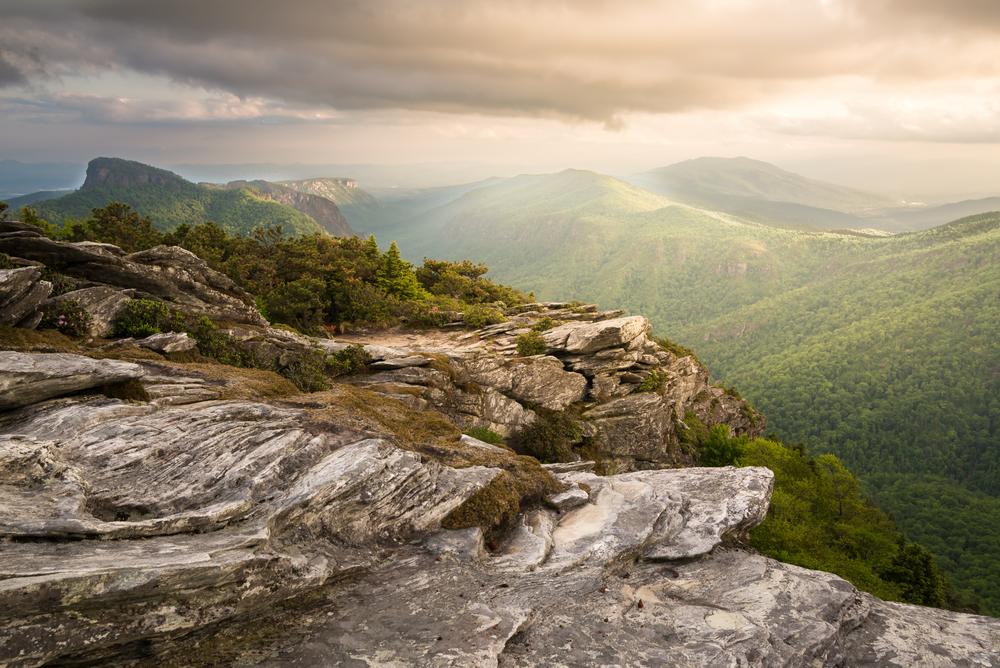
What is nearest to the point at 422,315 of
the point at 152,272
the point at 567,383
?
the point at 567,383

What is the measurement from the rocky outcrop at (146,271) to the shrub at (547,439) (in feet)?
62.9

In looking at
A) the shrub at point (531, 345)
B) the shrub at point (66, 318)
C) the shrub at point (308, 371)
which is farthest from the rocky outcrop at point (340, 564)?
the shrub at point (531, 345)

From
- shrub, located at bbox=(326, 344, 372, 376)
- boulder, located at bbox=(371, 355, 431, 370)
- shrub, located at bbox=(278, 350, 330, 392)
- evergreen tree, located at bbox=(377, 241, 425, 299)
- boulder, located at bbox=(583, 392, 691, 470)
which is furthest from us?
evergreen tree, located at bbox=(377, 241, 425, 299)

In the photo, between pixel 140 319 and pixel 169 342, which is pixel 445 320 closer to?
pixel 140 319

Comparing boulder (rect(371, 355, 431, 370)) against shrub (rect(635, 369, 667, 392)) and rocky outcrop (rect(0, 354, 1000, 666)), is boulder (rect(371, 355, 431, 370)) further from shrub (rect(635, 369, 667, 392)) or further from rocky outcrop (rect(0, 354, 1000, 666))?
shrub (rect(635, 369, 667, 392))

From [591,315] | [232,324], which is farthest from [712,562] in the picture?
[591,315]

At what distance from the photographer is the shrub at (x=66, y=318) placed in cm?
1991

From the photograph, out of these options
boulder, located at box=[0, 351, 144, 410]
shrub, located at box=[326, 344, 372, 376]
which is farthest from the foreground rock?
boulder, located at box=[0, 351, 144, 410]

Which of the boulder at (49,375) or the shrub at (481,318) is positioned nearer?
the boulder at (49,375)

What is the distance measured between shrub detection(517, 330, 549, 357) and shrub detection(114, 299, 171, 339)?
2411cm

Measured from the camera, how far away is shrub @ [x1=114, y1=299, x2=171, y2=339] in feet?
74.2

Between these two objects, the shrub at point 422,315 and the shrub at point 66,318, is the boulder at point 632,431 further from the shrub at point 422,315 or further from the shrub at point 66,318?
the shrub at point 66,318

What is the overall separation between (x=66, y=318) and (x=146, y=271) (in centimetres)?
760

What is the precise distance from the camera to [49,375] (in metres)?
14.1
